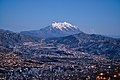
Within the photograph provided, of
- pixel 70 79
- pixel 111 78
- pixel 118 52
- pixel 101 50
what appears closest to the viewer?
pixel 111 78

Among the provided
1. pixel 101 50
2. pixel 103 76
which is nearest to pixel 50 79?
pixel 103 76

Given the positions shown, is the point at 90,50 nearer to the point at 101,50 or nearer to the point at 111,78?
the point at 101,50

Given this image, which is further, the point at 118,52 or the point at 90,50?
the point at 90,50

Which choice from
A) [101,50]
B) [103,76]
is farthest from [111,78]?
[101,50]

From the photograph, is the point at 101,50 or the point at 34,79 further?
the point at 101,50

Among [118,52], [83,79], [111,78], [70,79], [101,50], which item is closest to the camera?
[111,78]

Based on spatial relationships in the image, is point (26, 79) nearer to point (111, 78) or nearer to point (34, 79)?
point (34, 79)

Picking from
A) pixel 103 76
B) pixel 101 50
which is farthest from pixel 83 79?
pixel 101 50

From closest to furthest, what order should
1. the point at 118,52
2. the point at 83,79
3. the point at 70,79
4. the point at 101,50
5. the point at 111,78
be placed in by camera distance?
1. the point at 111,78
2. the point at 83,79
3. the point at 70,79
4. the point at 118,52
5. the point at 101,50
